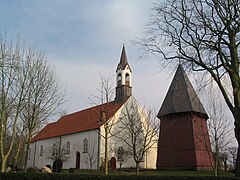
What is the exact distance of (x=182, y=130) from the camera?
32.3m

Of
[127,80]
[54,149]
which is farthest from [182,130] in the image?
[54,149]

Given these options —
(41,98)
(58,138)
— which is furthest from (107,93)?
(58,138)

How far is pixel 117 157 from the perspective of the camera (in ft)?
130

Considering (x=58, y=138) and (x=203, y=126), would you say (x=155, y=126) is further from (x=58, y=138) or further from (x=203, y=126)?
(x=58, y=138)

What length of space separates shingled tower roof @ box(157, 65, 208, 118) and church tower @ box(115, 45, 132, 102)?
9.87 m

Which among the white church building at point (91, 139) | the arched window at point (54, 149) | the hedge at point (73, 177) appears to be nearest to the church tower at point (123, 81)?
the white church building at point (91, 139)

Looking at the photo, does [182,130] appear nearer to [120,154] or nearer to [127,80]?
[120,154]

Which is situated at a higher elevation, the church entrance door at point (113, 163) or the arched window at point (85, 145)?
the arched window at point (85, 145)

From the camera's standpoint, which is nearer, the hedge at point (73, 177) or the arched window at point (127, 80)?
the hedge at point (73, 177)

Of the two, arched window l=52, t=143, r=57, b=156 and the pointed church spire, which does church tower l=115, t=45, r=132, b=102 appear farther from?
arched window l=52, t=143, r=57, b=156

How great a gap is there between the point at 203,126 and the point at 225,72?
17.3 m

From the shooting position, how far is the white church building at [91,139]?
3888 centimetres

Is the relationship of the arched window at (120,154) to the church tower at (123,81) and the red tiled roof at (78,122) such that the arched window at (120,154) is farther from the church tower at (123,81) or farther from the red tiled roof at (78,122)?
the church tower at (123,81)

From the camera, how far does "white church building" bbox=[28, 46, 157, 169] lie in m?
38.9
